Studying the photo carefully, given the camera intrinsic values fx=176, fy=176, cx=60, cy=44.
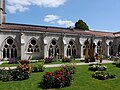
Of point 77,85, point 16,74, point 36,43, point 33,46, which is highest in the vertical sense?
point 36,43

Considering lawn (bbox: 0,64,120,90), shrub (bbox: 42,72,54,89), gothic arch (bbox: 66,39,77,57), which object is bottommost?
lawn (bbox: 0,64,120,90)

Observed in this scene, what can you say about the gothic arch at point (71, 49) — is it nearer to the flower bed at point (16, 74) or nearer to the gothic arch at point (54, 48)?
the gothic arch at point (54, 48)

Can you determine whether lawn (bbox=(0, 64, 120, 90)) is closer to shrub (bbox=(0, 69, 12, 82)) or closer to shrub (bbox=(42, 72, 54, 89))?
shrub (bbox=(42, 72, 54, 89))

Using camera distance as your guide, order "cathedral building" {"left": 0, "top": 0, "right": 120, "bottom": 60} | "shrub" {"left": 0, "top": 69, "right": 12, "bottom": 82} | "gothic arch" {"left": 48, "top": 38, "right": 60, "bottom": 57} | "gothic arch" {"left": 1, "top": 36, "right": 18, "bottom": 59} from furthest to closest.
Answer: "gothic arch" {"left": 48, "top": 38, "right": 60, "bottom": 57}, "cathedral building" {"left": 0, "top": 0, "right": 120, "bottom": 60}, "gothic arch" {"left": 1, "top": 36, "right": 18, "bottom": 59}, "shrub" {"left": 0, "top": 69, "right": 12, "bottom": 82}

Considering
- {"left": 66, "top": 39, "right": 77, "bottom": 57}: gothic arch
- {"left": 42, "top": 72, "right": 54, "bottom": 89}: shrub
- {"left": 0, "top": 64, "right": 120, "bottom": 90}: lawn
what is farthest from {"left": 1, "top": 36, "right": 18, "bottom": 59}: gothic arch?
{"left": 42, "top": 72, "right": 54, "bottom": 89}: shrub

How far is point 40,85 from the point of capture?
1161 cm

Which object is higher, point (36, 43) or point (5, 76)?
point (36, 43)

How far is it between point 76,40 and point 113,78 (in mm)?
23191

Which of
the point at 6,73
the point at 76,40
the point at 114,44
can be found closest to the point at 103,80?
the point at 6,73

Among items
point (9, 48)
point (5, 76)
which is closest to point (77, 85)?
point (5, 76)

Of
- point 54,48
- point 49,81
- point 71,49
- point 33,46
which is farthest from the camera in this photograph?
point 71,49

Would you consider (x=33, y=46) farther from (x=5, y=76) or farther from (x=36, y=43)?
(x=5, y=76)

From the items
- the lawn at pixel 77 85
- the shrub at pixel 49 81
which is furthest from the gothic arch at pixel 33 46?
the shrub at pixel 49 81

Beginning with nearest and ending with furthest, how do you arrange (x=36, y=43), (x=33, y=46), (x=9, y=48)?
(x=9, y=48) → (x=33, y=46) → (x=36, y=43)
